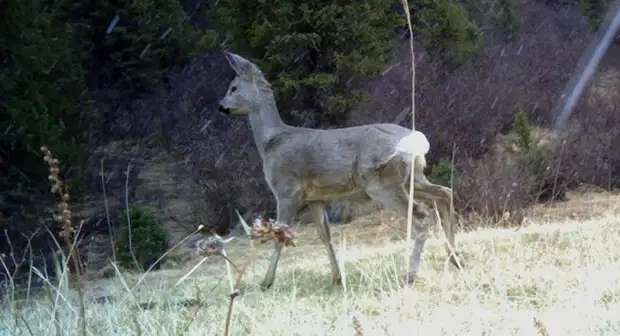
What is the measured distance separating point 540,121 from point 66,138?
8.87 metres

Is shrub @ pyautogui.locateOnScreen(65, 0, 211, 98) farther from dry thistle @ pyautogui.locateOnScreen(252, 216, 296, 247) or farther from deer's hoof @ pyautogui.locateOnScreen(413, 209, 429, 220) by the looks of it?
dry thistle @ pyautogui.locateOnScreen(252, 216, 296, 247)

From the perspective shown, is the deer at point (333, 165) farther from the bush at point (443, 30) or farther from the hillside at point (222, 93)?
the bush at point (443, 30)

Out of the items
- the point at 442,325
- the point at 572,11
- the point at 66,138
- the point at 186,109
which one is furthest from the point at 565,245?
the point at 572,11

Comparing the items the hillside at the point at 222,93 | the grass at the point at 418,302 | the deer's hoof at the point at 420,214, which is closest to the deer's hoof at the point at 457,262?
the grass at the point at 418,302

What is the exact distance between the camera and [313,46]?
48.7ft

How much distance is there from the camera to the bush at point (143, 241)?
12984 millimetres

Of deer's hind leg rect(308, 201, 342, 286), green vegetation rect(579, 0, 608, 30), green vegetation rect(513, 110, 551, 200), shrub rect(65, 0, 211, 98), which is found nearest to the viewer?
deer's hind leg rect(308, 201, 342, 286)

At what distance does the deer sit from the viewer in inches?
273

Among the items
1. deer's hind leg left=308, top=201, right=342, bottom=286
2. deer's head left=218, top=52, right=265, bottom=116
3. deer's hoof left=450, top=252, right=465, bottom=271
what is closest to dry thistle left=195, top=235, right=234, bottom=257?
deer's hoof left=450, top=252, right=465, bottom=271

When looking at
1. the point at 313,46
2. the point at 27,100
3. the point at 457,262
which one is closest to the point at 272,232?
the point at 457,262

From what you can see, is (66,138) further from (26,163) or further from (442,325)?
(442,325)

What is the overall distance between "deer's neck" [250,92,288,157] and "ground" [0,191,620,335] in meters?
1.05

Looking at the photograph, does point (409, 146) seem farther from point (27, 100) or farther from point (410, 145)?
point (27, 100)

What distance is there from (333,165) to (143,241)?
20.7 ft
